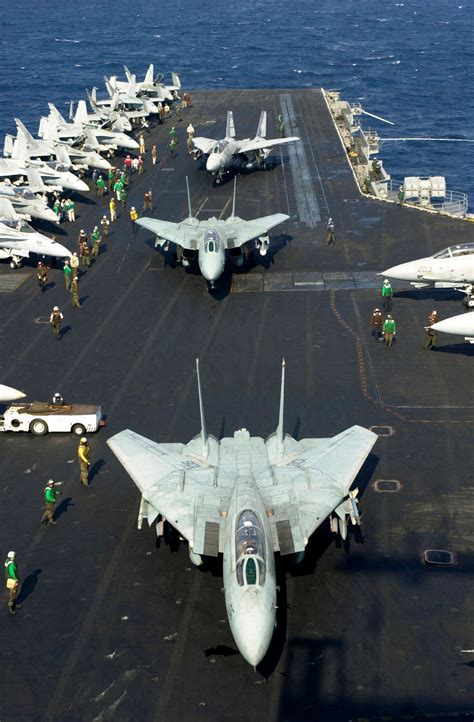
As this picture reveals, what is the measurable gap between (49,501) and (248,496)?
755cm

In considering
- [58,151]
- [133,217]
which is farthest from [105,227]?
[58,151]

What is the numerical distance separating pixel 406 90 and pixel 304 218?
73.5 metres

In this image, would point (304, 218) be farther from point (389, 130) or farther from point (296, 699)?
point (389, 130)

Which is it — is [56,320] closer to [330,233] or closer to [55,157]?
[330,233]

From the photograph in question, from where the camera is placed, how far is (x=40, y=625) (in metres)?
25.2

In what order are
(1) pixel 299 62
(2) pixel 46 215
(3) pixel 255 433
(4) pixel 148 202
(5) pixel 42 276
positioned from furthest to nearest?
(1) pixel 299 62
(4) pixel 148 202
(2) pixel 46 215
(5) pixel 42 276
(3) pixel 255 433

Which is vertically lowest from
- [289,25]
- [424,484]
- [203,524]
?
[289,25]

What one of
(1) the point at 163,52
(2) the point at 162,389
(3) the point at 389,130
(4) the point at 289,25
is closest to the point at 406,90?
(3) the point at 389,130

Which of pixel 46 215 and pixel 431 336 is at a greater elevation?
pixel 431 336

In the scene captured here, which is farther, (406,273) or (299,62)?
(299,62)

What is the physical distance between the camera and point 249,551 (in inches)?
901

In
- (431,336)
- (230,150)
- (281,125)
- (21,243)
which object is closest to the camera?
(431,336)

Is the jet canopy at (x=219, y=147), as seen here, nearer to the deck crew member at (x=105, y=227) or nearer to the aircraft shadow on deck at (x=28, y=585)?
the deck crew member at (x=105, y=227)

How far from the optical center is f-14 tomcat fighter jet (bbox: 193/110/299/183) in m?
66.3
